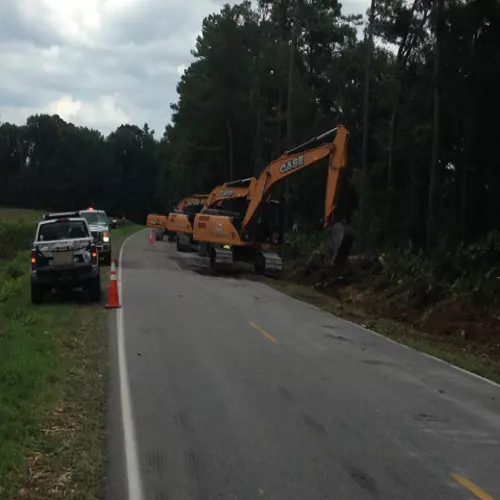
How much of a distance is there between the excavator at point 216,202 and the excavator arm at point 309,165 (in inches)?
93.6

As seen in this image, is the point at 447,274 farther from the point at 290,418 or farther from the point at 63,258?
the point at 290,418

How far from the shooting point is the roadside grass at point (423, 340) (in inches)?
496

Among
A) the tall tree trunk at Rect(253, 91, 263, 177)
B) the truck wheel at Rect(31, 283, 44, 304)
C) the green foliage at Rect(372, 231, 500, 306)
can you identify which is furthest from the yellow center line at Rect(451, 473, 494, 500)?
the tall tree trunk at Rect(253, 91, 263, 177)

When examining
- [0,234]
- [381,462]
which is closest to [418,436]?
[381,462]

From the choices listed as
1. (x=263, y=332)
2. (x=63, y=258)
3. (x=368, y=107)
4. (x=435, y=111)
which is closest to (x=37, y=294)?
(x=63, y=258)

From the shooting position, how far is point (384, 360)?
12094 millimetres

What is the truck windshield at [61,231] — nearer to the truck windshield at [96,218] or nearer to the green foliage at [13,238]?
the truck windshield at [96,218]

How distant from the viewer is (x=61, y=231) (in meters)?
18.5

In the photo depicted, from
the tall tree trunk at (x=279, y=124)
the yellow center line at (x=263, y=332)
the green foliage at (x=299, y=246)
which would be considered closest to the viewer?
the yellow center line at (x=263, y=332)

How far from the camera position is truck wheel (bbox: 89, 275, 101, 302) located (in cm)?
1812

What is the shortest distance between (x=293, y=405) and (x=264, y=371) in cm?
196

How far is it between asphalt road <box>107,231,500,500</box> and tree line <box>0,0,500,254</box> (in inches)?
424

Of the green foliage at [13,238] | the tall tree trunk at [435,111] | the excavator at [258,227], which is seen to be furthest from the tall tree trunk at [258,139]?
the tall tree trunk at [435,111]

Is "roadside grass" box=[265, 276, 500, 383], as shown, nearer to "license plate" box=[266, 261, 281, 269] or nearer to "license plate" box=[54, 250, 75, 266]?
"license plate" box=[266, 261, 281, 269]
